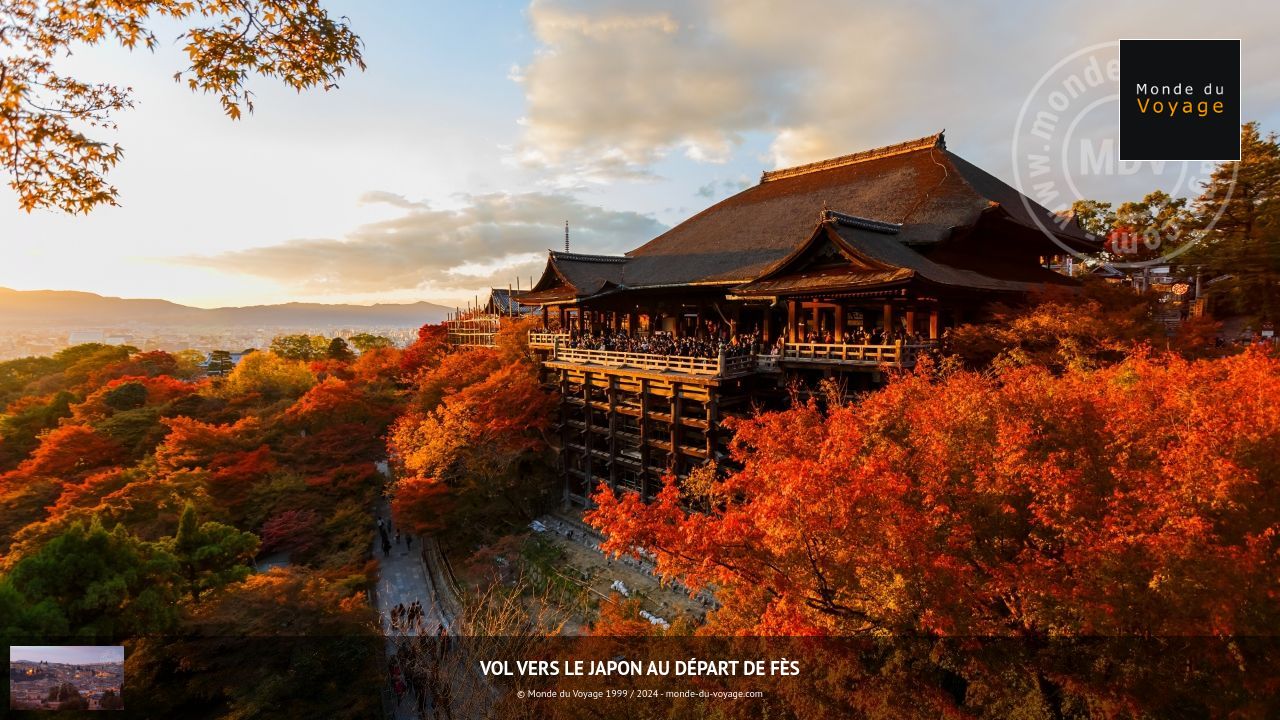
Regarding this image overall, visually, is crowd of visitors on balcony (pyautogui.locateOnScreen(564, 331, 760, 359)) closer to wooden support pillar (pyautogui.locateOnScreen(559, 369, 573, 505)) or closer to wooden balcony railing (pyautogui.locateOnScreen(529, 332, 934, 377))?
wooden balcony railing (pyautogui.locateOnScreen(529, 332, 934, 377))

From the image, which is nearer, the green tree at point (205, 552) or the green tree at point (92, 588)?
the green tree at point (92, 588)

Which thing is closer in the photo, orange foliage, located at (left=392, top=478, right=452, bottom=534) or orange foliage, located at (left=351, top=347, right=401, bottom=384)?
orange foliage, located at (left=392, top=478, right=452, bottom=534)

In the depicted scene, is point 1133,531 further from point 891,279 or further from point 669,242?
point 669,242

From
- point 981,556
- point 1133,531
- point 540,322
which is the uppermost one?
point 540,322

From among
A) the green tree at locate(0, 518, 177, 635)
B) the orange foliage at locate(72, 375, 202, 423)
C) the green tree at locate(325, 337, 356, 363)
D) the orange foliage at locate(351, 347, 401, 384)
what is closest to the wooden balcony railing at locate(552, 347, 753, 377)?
the green tree at locate(0, 518, 177, 635)

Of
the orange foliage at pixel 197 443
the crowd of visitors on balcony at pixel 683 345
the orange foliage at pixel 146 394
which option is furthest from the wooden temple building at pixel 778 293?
the orange foliage at pixel 146 394

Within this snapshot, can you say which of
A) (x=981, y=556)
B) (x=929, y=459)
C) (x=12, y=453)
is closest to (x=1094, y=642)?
(x=981, y=556)

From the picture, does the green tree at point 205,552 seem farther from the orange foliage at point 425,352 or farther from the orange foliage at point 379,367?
the orange foliage at point 379,367
